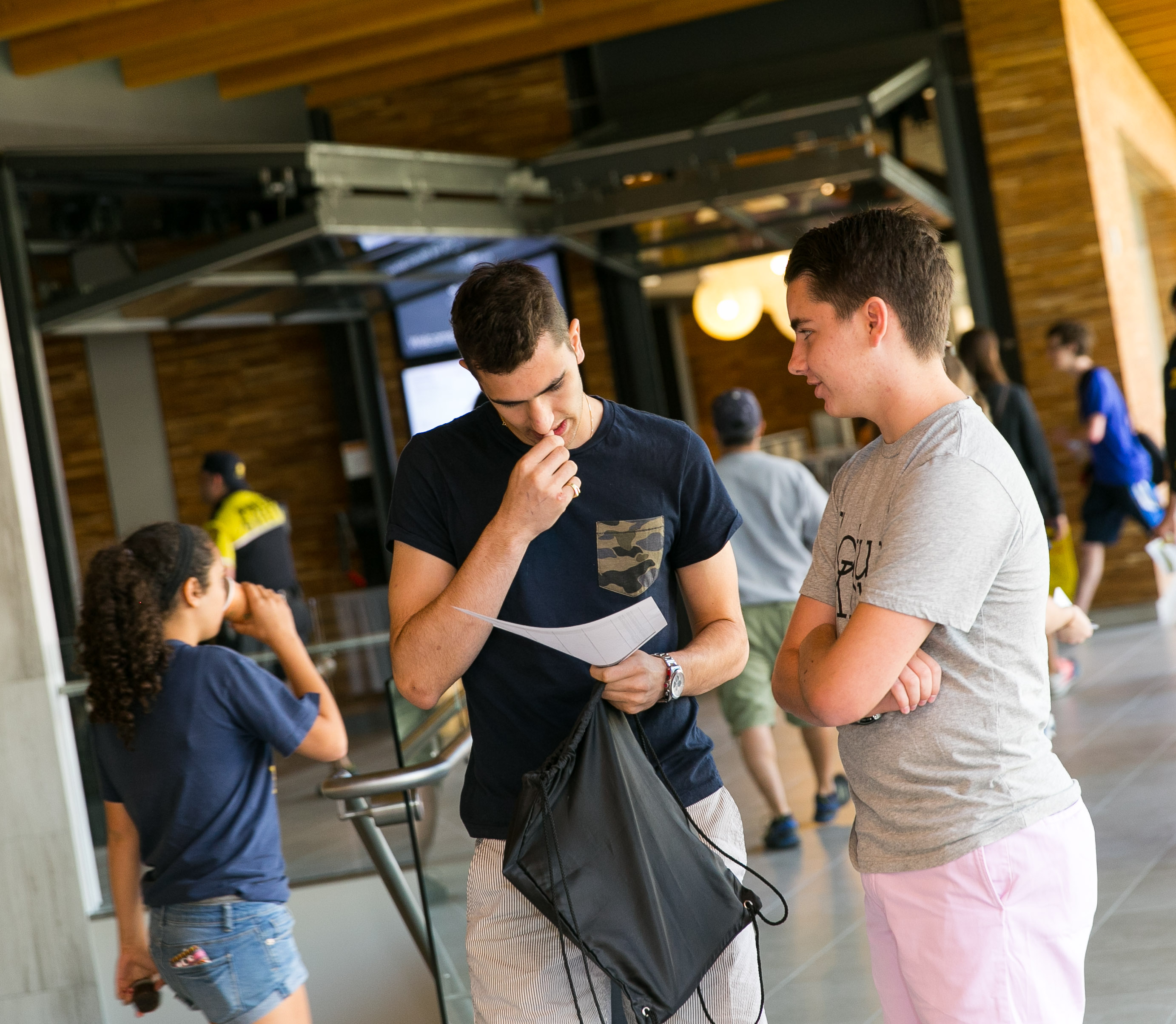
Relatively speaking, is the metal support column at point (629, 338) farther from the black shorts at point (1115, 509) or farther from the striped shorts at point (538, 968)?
the striped shorts at point (538, 968)

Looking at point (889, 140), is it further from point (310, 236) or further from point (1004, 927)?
point (1004, 927)

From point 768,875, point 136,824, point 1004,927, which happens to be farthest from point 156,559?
point 768,875

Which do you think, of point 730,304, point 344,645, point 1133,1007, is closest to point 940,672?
point 1133,1007

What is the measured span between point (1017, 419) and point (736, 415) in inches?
60.4

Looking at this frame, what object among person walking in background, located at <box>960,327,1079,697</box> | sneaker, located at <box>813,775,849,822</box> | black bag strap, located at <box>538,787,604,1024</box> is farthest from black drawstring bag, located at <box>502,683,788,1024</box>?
person walking in background, located at <box>960,327,1079,697</box>

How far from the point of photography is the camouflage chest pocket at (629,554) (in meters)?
1.91

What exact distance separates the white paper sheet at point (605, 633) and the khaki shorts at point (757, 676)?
325cm

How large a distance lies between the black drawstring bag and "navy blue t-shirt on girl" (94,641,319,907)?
0.95 m

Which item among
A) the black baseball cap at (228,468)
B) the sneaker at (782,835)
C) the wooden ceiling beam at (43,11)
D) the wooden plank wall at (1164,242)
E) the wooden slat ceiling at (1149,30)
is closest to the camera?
the sneaker at (782,835)

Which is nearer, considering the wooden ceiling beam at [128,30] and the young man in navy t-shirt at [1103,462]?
the young man in navy t-shirt at [1103,462]

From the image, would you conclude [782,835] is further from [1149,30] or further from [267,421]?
[1149,30]

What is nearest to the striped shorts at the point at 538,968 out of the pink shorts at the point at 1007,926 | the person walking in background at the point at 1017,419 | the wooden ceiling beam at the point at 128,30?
the pink shorts at the point at 1007,926

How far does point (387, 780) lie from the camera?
273 cm

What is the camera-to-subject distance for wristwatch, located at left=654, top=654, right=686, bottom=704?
1850 millimetres
